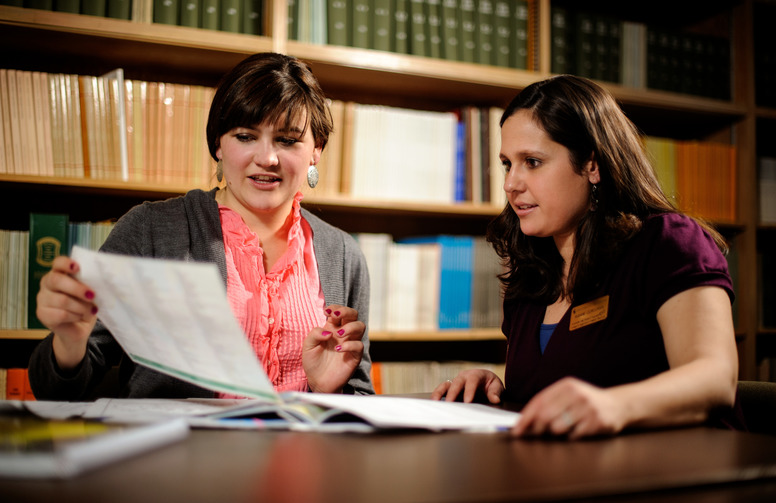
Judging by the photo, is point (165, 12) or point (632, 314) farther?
point (165, 12)

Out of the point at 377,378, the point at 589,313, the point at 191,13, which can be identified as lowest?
the point at 377,378

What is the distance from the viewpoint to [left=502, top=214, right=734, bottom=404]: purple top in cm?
100

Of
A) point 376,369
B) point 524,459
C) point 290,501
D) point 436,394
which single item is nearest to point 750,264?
point 376,369

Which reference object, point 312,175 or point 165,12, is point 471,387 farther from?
point 165,12

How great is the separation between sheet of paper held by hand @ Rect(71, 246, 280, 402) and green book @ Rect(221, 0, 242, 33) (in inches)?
51.7

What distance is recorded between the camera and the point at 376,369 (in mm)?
2039

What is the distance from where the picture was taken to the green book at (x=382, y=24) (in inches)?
81.0

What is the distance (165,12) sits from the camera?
1.85 meters

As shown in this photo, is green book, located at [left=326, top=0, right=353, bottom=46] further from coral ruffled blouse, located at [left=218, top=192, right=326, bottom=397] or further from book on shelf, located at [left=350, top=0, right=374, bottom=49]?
coral ruffled blouse, located at [left=218, top=192, right=326, bottom=397]

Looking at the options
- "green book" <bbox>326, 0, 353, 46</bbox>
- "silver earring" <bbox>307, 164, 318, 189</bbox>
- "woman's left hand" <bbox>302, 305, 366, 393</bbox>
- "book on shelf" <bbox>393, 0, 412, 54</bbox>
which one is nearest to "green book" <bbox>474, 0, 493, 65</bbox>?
"book on shelf" <bbox>393, 0, 412, 54</bbox>

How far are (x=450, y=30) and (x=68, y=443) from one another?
6.20ft

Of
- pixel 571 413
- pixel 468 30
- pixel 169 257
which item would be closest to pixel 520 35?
pixel 468 30

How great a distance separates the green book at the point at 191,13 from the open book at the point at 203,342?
1.28 m

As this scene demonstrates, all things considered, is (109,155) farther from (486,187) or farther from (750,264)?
(750,264)
